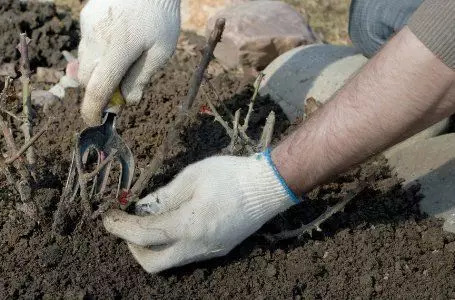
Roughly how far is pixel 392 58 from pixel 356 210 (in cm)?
76

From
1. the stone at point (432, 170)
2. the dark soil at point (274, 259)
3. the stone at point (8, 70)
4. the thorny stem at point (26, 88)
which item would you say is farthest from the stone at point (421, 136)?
the stone at point (8, 70)

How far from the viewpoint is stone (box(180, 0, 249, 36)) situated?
4043mm

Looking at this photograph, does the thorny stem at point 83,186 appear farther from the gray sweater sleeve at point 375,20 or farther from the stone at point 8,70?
the gray sweater sleeve at point 375,20

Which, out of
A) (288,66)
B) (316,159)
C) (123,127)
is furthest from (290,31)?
(316,159)

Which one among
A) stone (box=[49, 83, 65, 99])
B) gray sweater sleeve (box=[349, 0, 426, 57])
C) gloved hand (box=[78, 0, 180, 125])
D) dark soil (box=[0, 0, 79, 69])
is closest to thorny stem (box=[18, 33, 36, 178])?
gloved hand (box=[78, 0, 180, 125])

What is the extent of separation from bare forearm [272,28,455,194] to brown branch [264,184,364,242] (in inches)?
6.8

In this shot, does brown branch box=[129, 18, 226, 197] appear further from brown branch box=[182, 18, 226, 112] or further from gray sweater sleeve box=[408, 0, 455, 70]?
gray sweater sleeve box=[408, 0, 455, 70]

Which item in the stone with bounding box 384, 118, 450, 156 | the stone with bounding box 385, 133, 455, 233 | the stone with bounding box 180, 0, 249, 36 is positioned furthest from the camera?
the stone with bounding box 180, 0, 249, 36

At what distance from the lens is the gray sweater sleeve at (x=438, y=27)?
1.78 metres

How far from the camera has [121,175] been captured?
233cm

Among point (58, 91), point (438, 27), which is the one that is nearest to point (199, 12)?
point (58, 91)

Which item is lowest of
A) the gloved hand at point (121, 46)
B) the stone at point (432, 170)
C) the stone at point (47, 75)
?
the stone at point (47, 75)

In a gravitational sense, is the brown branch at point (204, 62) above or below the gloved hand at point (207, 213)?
above

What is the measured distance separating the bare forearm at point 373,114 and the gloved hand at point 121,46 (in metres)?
0.63
